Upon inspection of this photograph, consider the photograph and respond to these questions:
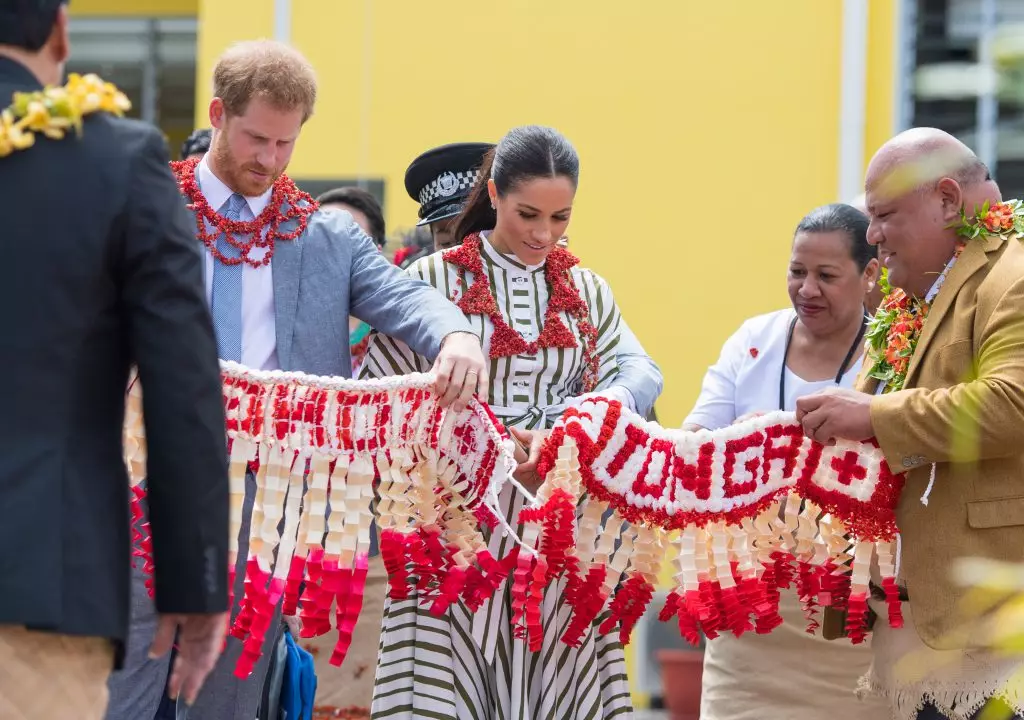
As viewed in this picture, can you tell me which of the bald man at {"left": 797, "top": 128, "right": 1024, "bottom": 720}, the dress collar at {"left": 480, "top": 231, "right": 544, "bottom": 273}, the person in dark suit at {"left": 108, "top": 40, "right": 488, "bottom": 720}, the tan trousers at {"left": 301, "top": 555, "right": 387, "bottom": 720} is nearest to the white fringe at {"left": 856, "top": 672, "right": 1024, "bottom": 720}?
the bald man at {"left": 797, "top": 128, "right": 1024, "bottom": 720}

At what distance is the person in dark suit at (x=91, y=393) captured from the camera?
7.16 ft

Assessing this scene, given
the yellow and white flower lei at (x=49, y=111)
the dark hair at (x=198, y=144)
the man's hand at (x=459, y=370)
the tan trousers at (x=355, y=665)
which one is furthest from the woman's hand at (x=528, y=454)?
the tan trousers at (x=355, y=665)

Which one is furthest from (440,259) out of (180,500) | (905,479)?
(180,500)

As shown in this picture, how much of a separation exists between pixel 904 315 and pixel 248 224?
1696 mm

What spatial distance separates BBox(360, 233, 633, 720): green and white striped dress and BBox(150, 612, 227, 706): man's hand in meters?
1.74

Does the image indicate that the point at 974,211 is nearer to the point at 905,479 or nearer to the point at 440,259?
the point at 905,479

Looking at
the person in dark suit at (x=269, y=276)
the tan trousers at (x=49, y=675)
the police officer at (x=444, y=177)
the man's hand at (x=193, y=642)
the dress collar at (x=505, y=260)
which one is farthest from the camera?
the police officer at (x=444, y=177)

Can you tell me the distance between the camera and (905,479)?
3.89m

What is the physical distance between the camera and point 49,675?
7.26ft

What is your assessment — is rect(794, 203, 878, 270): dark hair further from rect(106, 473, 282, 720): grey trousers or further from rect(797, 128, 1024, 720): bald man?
rect(106, 473, 282, 720): grey trousers

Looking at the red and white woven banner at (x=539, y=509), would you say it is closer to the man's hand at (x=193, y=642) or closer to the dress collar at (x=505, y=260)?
the dress collar at (x=505, y=260)

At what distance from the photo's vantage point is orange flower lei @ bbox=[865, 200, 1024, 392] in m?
3.79

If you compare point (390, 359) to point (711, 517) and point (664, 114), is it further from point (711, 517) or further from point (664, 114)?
point (664, 114)

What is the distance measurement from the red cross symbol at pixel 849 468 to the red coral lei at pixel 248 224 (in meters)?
1.50
